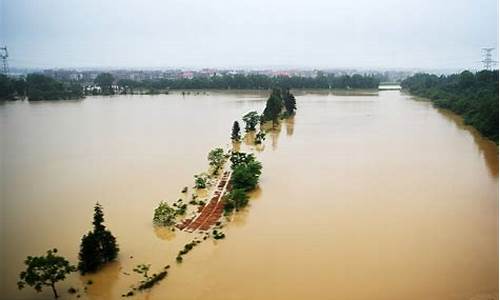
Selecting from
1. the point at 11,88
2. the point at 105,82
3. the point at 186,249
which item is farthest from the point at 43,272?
the point at 105,82

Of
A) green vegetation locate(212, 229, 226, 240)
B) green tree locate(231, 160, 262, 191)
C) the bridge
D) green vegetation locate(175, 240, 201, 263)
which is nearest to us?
green vegetation locate(175, 240, 201, 263)

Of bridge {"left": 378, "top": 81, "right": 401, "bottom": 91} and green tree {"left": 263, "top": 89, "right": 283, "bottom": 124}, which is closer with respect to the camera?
green tree {"left": 263, "top": 89, "right": 283, "bottom": 124}

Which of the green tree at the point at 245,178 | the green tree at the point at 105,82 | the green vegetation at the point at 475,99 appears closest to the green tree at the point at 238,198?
the green tree at the point at 245,178

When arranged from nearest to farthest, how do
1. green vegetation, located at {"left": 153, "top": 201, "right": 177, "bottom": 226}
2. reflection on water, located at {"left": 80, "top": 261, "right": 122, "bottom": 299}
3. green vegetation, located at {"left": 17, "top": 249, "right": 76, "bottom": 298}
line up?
green vegetation, located at {"left": 17, "top": 249, "right": 76, "bottom": 298} → reflection on water, located at {"left": 80, "top": 261, "right": 122, "bottom": 299} → green vegetation, located at {"left": 153, "top": 201, "right": 177, "bottom": 226}

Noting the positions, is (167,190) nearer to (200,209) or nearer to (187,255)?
(200,209)

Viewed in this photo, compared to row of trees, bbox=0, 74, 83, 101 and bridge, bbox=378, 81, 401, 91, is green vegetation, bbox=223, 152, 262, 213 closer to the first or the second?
row of trees, bbox=0, 74, 83, 101

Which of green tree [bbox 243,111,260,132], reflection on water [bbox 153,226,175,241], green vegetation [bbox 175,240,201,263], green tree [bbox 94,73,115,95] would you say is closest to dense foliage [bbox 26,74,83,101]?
green tree [bbox 94,73,115,95]

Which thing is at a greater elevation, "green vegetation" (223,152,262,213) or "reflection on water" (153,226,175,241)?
"green vegetation" (223,152,262,213)

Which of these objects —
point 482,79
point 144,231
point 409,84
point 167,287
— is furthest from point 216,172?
point 409,84

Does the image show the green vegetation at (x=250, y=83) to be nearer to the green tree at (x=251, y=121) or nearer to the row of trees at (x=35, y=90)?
the row of trees at (x=35, y=90)
